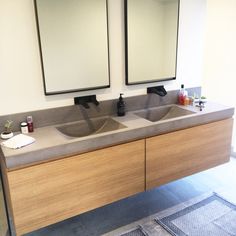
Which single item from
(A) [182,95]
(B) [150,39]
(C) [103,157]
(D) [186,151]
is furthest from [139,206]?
(B) [150,39]

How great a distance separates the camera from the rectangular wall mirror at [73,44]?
70.0 inches

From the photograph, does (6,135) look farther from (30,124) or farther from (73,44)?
(73,44)

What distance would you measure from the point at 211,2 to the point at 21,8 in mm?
2198

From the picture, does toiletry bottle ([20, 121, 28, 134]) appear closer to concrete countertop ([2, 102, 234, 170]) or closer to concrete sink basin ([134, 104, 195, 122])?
concrete countertop ([2, 102, 234, 170])

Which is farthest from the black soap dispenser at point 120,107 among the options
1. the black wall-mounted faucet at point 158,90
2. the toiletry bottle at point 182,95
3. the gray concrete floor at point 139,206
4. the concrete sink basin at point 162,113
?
the gray concrete floor at point 139,206

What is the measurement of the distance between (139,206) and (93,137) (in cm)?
100

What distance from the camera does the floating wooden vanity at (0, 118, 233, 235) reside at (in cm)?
155

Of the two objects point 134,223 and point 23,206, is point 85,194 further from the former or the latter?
point 134,223

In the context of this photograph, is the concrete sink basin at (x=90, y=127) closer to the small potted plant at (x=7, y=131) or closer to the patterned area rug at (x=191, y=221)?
the small potted plant at (x=7, y=131)

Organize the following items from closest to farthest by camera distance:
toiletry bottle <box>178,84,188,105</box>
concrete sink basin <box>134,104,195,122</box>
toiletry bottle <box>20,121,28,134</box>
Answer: toiletry bottle <box>20,121,28,134</box>
concrete sink basin <box>134,104,195,122</box>
toiletry bottle <box>178,84,188,105</box>

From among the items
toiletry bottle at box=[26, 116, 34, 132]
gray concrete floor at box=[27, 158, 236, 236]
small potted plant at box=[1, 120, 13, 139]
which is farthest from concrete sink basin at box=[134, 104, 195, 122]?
small potted plant at box=[1, 120, 13, 139]

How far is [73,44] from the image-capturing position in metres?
1.89

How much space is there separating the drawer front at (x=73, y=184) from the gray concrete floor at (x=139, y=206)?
1.26 ft

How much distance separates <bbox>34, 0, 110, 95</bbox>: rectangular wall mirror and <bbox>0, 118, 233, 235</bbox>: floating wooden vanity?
60 cm
